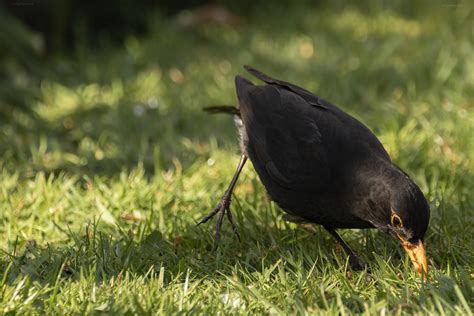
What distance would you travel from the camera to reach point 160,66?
7.57 meters

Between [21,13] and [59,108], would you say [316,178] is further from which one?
[21,13]

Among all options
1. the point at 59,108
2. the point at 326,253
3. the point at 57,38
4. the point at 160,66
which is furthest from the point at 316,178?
the point at 57,38

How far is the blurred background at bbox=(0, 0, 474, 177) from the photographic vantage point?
5.68 m

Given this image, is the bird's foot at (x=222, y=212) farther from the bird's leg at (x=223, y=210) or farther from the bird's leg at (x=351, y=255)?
the bird's leg at (x=351, y=255)

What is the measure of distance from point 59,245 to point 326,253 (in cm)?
135

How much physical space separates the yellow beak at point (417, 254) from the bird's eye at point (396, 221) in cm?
9

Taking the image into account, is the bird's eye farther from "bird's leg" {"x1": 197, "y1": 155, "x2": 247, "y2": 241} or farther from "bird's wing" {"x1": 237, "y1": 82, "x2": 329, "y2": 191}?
"bird's leg" {"x1": 197, "y1": 155, "x2": 247, "y2": 241}

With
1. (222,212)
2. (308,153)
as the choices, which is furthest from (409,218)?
(222,212)

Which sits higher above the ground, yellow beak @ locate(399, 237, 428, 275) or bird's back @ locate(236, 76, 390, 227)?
bird's back @ locate(236, 76, 390, 227)

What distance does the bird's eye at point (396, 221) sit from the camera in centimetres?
347

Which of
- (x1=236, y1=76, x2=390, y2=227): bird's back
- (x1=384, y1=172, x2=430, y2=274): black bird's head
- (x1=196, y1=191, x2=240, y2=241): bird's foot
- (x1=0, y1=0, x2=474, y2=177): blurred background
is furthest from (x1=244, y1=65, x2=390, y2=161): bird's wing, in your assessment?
(x1=0, y1=0, x2=474, y2=177): blurred background

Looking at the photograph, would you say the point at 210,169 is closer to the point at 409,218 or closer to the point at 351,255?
the point at 351,255

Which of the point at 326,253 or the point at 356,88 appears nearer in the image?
the point at 326,253

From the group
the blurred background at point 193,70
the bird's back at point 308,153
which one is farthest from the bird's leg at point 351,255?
the blurred background at point 193,70
